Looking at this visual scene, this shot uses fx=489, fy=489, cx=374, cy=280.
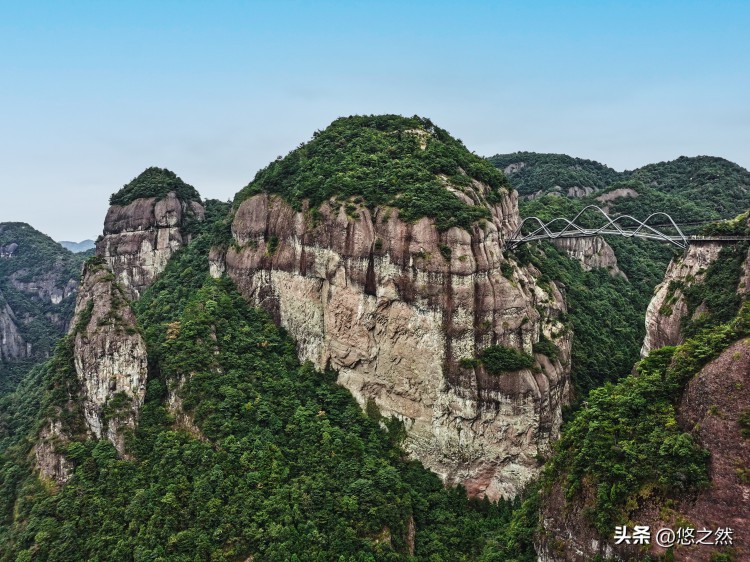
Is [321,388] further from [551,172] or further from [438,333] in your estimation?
[551,172]

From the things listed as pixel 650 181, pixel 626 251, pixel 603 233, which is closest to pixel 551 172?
pixel 650 181

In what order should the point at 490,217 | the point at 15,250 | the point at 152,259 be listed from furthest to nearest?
the point at 15,250 → the point at 152,259 → the point at 490,217

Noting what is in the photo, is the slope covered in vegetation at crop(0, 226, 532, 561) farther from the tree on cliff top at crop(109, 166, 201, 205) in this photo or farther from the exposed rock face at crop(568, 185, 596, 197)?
the exposed rock face at crop(568, 185, 596, 197)

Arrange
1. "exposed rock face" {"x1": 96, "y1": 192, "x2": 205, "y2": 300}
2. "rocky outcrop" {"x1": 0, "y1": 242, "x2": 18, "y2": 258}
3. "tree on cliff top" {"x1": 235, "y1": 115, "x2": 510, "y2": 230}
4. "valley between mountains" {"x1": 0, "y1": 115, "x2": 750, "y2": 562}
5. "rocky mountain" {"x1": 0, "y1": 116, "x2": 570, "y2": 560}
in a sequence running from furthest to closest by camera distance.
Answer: "rocky outcrop" {"x1": 0, "y1": 242, "x2": 18, "y2": 258}, "exposed rock face" {"x1": 96, "y1": 192, "x2": 205, "y2": 300}, "tree on cliff top" {"x1": 235, "y1": 115, "x2": 510, "y2": 230}, "rocky mountain" {"x1": 0, "y1": 116, "x2": 570, "y2": 560}, "valley between mountains" {"x1": 0, "y1": 115, "x2": 750, "y2": 562}

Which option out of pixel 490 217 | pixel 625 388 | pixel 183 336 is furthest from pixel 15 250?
pixel 625 388

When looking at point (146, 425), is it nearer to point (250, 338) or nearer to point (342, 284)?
point (250, 338)

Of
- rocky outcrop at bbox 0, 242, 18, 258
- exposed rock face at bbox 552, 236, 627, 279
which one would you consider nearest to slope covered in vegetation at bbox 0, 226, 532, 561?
exposed rock face at bbox 552, 236, 627, 279

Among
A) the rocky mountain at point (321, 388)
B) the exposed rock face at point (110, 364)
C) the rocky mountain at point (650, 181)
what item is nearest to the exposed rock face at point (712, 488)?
the rocky mountain at point (321, 388)
